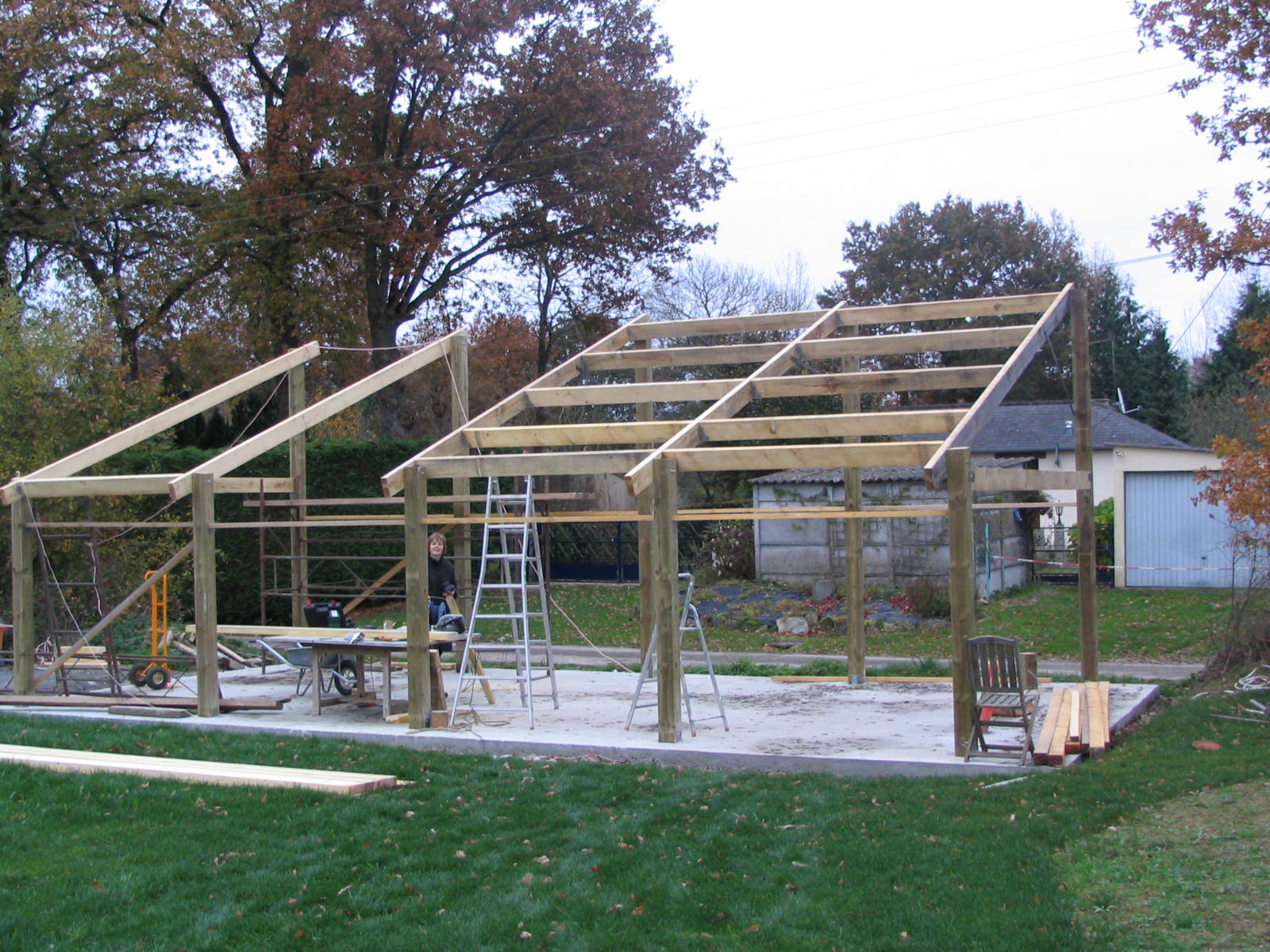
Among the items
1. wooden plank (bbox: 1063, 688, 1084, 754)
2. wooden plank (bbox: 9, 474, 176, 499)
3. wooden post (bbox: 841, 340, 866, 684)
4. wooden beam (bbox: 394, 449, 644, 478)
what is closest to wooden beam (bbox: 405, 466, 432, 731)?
wooden beam (bbox: 394, 449, 644, 478)

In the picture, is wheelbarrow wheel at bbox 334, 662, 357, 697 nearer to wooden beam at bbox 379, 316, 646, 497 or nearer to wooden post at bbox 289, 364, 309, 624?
wooden beam at bbox 379, 316, 646, 497

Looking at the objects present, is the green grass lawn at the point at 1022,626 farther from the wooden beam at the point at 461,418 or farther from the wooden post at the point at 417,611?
the wooden post at the point at 417,611

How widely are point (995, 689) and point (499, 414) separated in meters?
5.33

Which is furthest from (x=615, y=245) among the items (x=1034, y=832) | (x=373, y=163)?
(x=1034, y=832)

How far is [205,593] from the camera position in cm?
985

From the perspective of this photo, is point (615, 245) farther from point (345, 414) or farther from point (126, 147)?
point (126, 147)

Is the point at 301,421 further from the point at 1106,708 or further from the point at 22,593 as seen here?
the point at 1106,708

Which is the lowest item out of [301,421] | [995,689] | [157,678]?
[157,678]

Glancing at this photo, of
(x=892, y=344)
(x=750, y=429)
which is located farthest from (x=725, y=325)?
(x=750, y=429)

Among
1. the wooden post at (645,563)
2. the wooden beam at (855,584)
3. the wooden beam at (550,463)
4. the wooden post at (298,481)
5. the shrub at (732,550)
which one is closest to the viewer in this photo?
the wooden beam at (550,463)

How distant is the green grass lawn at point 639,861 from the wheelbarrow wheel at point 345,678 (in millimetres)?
2973

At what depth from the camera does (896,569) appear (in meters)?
18.6

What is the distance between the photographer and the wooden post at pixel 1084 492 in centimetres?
1023

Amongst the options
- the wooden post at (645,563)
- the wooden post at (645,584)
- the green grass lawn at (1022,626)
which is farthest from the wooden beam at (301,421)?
the green grass lawn at (1022,626)
